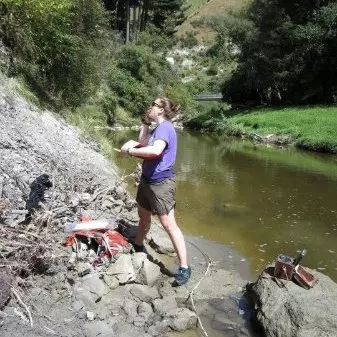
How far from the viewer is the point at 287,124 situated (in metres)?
27.6

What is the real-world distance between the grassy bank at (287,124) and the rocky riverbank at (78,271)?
16683 millimetres

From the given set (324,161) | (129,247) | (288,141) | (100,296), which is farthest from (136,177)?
(288,141)

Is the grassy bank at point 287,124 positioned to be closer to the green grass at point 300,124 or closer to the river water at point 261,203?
the green grass at point 300,124

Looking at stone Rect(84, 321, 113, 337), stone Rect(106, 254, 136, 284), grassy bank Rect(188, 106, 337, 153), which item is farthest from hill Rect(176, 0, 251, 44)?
stone Rect(84, 321, 113, 337)

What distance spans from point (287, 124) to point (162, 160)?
74.2 ft

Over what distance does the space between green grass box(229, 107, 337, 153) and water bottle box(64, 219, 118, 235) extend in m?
17.7

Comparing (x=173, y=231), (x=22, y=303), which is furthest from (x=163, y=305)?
(x=22, y=303)

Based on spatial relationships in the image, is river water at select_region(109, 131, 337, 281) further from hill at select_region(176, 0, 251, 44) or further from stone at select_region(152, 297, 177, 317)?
hill at select_region(176, 0, 251, 44)

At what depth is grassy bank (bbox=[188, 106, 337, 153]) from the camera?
2391 cm

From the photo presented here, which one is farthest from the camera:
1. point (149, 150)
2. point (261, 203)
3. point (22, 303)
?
point (261, 203)

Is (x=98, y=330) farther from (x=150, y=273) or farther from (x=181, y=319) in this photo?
(x=150, y=273)

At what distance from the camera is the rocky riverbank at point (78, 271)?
5.02 m

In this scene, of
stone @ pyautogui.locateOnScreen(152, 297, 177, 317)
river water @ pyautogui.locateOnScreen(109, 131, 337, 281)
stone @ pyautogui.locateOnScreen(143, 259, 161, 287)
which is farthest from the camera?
river water @ pyautogui.locateOnScreen(109, 131, 337, 281)

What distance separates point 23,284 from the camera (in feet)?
17.1
